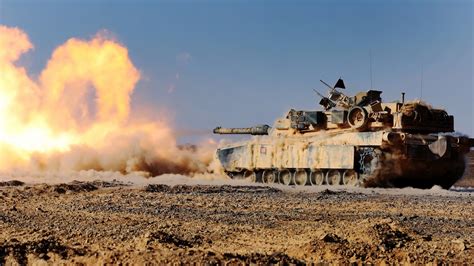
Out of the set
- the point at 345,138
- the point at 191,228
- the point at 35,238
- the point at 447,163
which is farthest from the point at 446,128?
the point at 35,238

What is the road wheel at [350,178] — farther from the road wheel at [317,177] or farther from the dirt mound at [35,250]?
the dirt mound at [35,250]

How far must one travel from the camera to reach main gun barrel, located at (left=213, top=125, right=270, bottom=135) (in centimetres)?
3784

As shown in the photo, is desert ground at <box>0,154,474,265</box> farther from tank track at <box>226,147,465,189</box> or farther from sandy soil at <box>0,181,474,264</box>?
tank track at <box>226,147,465,189</box>

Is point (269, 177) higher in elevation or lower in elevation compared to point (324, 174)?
lower

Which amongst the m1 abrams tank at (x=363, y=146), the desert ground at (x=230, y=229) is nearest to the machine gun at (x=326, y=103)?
the m1 abrams tank at (x=363, y=146)

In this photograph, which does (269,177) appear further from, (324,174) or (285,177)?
(324,174)

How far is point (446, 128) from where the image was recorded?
31.4 m

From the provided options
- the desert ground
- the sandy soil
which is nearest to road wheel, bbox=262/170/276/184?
the desert ground

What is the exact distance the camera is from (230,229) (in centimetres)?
1339

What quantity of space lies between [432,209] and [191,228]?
7.77 metres

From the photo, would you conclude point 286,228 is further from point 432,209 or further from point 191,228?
point 432,209

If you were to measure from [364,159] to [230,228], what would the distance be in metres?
17.4

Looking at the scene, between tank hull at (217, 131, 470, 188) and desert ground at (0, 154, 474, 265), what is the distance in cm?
714

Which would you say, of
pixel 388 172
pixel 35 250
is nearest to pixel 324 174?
pixel 388 172
